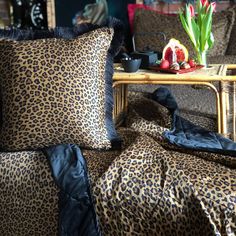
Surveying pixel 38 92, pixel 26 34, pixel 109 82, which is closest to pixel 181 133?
pixel 109 82

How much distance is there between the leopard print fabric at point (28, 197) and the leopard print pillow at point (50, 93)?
3.7 inches

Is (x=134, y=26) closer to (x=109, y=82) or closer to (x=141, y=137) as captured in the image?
(x=109, y=82)

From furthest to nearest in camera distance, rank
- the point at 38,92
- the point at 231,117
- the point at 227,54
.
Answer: the point at 227,54 < the point at 231,117 < the point at 38,92

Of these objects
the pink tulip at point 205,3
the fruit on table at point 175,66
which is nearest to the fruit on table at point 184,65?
the fruit on table at point 175,66

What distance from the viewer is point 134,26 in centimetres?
331

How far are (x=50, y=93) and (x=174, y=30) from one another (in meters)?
1.60

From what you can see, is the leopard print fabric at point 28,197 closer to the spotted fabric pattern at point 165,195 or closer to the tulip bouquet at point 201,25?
the spotted fabric pattern at point 165,195

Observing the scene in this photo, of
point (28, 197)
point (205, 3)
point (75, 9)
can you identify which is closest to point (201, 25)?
point (205, 3)

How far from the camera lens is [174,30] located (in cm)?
304

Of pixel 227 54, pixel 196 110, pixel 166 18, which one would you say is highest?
pixel 166 18

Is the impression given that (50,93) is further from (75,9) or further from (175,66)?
(75,9)

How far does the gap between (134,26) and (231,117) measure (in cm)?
136

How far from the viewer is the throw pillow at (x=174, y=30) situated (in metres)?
3.02

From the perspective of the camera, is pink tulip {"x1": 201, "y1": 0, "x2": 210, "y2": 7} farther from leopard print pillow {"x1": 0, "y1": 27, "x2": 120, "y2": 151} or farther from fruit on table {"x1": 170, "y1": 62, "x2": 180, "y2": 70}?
leopard print pillow {"x1": 0, "y1": 27, "x2": 120, "y2": 151}
